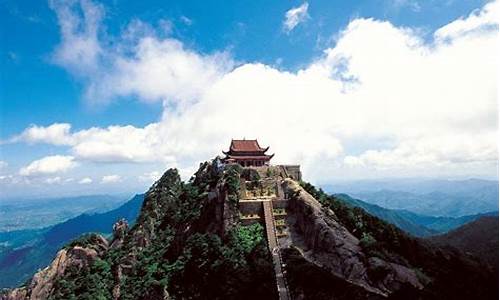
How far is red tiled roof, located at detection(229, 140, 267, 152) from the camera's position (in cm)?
4916

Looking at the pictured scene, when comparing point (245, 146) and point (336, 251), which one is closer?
point (336, 251)

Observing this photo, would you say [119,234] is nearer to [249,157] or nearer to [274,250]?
[249,157]

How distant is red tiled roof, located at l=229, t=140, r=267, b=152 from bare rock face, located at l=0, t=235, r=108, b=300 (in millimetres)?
17278

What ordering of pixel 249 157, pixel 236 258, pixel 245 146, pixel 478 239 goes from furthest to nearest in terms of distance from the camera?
1. pixel 478 239
2. pixel 245 146
3. pixel 249 157
4. pixel 236 258

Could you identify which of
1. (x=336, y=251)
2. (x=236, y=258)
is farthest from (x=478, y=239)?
(x=236, y=258)

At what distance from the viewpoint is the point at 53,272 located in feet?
145

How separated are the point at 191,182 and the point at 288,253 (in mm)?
20820

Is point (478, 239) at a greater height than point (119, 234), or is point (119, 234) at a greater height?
point (119, 234)

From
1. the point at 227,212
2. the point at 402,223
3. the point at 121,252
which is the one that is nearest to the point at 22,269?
the point at 402,223

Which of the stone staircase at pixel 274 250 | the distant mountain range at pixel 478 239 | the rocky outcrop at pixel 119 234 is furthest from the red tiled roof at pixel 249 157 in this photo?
the distant mountain range at pixel 478 239

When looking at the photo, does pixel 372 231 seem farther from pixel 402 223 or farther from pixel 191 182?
pixel 402 223

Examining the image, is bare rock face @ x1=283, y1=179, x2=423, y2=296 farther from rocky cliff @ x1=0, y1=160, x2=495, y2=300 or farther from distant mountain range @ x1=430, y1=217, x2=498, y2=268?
distant mountain range @ x1=430, y1=217, x2=498, y2=268

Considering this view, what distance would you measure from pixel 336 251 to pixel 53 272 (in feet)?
90.7

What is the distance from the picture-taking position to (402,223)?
180 meters
